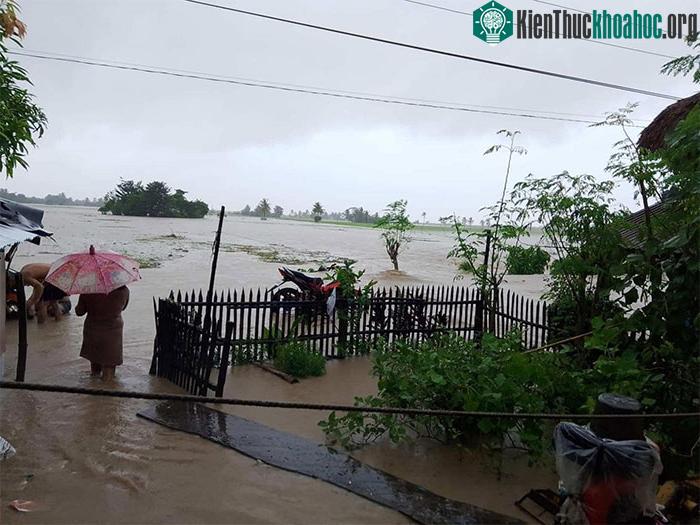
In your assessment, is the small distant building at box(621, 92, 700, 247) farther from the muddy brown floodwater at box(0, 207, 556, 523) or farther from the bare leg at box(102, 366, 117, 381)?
the bare leg at box(102, 366, 117, 381)

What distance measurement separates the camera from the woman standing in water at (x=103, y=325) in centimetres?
575

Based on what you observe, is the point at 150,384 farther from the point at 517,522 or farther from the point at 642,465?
the point at 642,465

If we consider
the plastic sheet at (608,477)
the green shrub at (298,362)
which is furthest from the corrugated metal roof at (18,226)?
the plastic sheet at (608,477)

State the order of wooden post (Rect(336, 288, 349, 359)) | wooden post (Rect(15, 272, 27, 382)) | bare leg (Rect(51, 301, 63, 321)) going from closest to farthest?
wooden post (Rect(15, 272, 27, 382))
wooden post (Rect(336, 288, 349, 359))
bare leg (Rect(51, 301, 63, 321))

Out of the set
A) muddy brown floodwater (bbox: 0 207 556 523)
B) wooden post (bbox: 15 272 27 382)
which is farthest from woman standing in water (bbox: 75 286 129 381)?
wooden post (bbox: 15 272 27 382)

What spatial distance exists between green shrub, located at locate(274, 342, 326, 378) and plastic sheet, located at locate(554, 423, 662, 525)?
13.3 ft

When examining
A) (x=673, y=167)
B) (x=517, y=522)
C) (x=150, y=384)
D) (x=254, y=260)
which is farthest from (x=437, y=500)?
(x=254, y=260)

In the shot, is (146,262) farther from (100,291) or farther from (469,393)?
(469,393)

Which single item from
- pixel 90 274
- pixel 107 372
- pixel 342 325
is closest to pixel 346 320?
pixel 342 325

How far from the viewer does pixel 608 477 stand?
9.65 ft

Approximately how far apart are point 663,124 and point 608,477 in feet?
20.0

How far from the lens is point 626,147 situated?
17.3ft

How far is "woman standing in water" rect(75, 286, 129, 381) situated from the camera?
5.75 m

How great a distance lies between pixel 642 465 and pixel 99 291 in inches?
209
